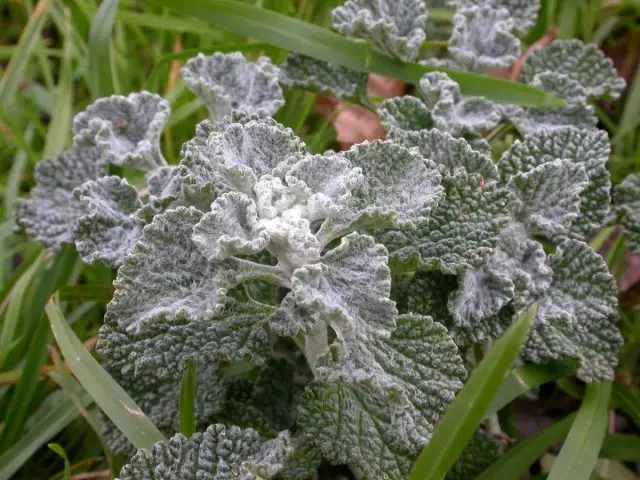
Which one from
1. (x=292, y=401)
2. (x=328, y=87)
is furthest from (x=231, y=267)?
(x=328, y=87)

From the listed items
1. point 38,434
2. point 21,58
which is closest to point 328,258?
point 38,434

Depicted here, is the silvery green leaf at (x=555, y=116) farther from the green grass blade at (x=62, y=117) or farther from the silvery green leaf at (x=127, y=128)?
the green grass blade at (x=62, y=117)

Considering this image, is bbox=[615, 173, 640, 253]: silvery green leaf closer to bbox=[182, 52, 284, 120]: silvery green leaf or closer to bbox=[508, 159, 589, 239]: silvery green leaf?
bbox=[508, 159, 589, 239]: silvery green leaf

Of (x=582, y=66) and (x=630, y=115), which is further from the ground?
(x=582, y=66)

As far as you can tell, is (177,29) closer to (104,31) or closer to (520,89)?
(104,31)

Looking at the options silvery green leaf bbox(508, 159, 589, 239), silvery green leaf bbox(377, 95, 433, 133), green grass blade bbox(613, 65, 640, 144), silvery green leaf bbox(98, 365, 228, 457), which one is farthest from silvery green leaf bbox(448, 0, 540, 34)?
silvery green leaf bbox(98, 365, 228, 457)

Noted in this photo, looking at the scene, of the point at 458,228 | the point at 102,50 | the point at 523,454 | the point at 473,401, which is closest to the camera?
the point at 473,401

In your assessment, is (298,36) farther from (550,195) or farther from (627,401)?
(627,401)
